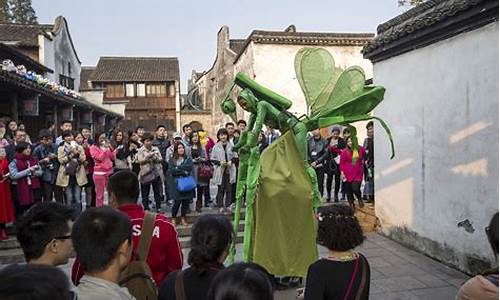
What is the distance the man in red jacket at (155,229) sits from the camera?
8.68ft

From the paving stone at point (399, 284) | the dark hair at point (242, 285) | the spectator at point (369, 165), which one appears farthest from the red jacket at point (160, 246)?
the spectator at point (369, 165)

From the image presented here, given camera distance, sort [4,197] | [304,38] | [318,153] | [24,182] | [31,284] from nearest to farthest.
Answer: [31,284] < [4,197] < [24,182] < [318,153] < [304,38]

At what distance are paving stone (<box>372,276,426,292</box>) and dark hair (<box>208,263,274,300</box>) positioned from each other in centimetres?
373

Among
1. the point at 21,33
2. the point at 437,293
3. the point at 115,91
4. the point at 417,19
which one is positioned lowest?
the point at 437,293

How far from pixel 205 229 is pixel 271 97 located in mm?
2618

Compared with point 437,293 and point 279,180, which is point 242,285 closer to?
point 279,180

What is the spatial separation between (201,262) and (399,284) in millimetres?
3723

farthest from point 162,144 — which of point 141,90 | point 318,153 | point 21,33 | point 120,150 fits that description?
point 141,90

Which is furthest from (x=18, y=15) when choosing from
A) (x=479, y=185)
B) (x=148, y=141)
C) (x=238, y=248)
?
(x=479, y=185)

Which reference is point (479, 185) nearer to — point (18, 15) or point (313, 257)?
point (313, 257)

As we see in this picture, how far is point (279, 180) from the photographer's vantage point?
173 inches

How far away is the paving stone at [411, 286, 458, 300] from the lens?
187 inches

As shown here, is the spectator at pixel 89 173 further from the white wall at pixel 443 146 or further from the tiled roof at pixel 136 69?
the tiled roof at pixel 136 69

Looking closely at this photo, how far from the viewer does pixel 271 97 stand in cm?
459
